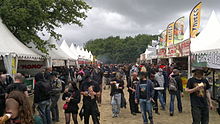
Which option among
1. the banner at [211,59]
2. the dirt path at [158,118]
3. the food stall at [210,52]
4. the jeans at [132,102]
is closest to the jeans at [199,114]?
the dirt path at [158,118]

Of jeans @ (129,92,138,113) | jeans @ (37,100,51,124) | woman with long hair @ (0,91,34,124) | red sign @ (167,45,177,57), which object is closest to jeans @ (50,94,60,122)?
jeans @ (37,100,51,124)

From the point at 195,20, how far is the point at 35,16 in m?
9.25

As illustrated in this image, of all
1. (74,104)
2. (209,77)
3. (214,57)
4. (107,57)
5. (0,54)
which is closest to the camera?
(74,104)

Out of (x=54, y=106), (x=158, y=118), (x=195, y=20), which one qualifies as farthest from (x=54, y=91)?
(x=195, y=20)

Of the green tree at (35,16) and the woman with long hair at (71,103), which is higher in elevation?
the green tree at (35,16)

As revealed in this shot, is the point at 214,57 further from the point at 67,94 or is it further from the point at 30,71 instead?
the point at 30,71

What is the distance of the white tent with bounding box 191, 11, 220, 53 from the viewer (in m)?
10.4

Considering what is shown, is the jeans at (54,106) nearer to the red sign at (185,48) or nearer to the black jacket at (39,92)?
the black jacket at (39,92)

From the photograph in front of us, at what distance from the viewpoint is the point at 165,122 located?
6.65 metres

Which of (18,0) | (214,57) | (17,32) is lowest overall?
(214,57)

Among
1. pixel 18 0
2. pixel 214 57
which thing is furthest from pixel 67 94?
pixel 18 0

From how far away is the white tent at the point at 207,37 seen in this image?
10.4m

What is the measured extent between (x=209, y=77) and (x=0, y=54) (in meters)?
9.10

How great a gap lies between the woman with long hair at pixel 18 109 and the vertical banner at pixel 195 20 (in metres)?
11.6
